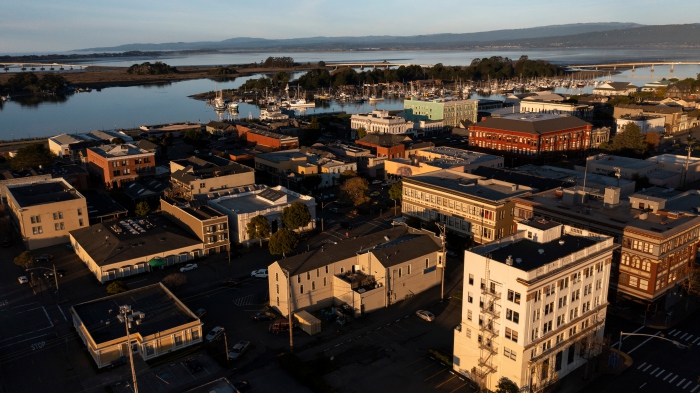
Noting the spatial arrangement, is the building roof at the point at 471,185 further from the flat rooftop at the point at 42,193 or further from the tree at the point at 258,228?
the flat rooftop at the point at 42,193

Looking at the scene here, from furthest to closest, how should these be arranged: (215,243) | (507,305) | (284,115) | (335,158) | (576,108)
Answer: (284,115), (576,108), (335,158), (215,243), (507,305)

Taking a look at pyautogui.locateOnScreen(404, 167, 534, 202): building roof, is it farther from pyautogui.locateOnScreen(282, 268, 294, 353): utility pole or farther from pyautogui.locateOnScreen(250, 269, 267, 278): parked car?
pyautogui.locateOnScreen(282, 268, 294, 353): utility pole

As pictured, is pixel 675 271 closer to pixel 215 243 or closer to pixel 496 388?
pixel 496 388

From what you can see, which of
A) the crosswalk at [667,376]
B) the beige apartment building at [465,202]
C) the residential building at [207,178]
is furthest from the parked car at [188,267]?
the crosswalk at [667,376]

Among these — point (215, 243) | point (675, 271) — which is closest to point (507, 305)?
point (675, 271)

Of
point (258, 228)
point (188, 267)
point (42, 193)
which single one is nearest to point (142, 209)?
point (42, 193)

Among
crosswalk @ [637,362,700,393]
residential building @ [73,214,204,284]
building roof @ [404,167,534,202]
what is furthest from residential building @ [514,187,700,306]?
residential building @ [73,214,204,284]
